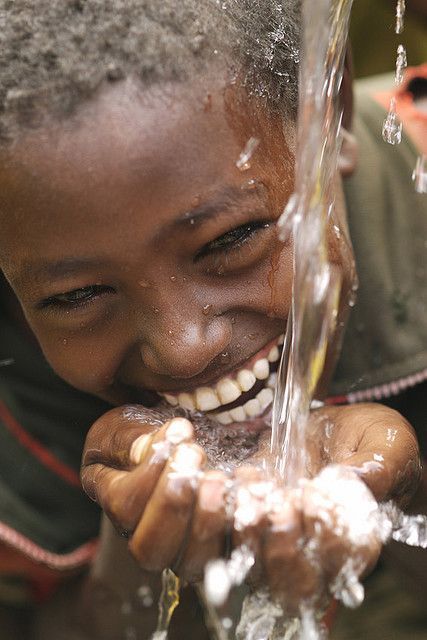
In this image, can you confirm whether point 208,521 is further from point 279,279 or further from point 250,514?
point 279,279

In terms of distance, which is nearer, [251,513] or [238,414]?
[251,513]

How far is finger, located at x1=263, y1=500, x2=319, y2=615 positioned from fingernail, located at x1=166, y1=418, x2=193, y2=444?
117mm

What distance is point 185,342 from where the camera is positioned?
0.95m

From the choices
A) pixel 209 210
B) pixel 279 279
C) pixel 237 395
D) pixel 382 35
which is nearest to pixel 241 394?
pixel 237 395

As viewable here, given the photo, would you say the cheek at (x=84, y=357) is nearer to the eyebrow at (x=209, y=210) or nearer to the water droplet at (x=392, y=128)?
the eyebrow at (x=209, y=210)

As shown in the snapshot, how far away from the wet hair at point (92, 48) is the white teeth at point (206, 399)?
0.34 m

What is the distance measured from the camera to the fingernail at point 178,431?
0.82 meters

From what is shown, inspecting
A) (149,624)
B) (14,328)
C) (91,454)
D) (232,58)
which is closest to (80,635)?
(149,624)

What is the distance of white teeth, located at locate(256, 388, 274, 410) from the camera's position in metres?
1.10

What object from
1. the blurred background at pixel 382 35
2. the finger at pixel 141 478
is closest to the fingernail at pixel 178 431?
the finger at pixel 141 478

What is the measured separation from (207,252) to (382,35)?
1.71 meters

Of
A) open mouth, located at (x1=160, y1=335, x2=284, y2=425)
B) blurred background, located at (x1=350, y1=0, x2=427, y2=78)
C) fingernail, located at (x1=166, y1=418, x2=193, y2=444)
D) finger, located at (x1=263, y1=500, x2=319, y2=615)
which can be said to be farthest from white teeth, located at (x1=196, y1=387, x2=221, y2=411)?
blurred background, located at (x1=350, y1=0, x2=427, y2=78)

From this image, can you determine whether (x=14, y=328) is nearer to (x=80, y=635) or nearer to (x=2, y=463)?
(x=2, y=463)

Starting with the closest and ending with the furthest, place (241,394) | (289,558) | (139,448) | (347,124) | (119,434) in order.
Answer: (289,558) < (139,448) < (119,434) < (241,394) < (347,124)
